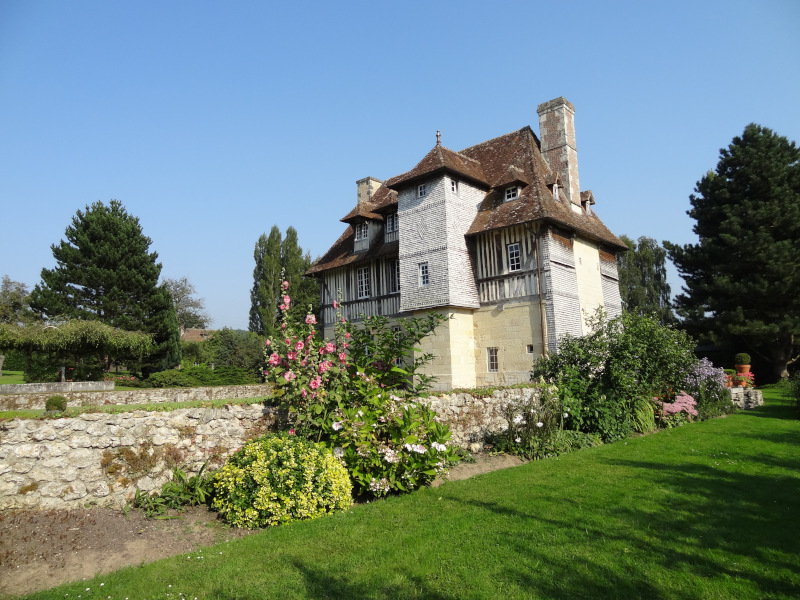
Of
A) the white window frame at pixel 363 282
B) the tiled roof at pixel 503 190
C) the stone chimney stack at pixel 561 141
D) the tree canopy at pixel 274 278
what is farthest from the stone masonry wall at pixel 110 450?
the tree canopy at pixel 274 278

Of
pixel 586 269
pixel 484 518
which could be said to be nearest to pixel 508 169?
pixel 586 269

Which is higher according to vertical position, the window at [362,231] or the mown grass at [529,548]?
the window at [362,231]

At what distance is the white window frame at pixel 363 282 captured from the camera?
23.0m

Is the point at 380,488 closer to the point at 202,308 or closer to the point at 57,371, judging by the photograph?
the point at 57,371

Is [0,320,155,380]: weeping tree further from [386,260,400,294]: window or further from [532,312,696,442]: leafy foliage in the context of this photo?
[532,312,696,442]: leafy foliage

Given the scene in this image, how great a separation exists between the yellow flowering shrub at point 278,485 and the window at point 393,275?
50.9ft

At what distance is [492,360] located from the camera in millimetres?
19172

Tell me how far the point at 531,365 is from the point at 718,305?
15.5 meters

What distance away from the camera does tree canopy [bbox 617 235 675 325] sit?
43219 millimetres

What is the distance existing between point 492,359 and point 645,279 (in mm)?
Answer: 33101

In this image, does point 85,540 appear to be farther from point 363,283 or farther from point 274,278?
point 274,278

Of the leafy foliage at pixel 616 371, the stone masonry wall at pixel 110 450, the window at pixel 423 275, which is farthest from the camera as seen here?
the window at pixel 423 275

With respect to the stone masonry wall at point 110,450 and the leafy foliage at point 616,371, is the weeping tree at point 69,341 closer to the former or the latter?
the stone masonry wall at point 110,450

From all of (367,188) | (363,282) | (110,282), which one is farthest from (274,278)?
(363,282)
